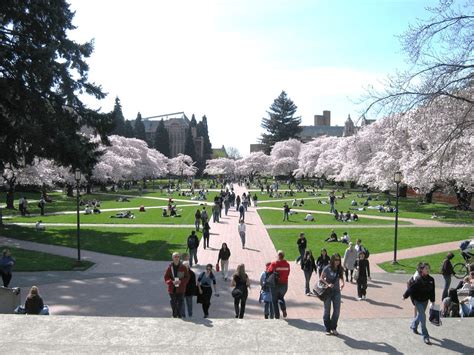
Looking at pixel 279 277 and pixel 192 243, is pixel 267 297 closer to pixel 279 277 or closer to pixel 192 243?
pixel 279 277

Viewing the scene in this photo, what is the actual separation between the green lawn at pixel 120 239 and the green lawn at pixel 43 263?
228 cm

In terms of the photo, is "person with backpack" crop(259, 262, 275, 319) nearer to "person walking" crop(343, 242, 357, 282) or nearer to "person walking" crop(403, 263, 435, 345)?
"person walking" crop(403, 263, 435, 345)

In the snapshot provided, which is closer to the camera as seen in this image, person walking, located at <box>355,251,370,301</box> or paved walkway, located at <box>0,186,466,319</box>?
paved walkway, located at <box>0,186,466,319</box>

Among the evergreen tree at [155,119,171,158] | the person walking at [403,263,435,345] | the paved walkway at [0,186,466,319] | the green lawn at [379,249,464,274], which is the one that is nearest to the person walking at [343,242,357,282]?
the paved walkway at [0,186,466,319]

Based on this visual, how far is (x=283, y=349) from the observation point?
268 inches

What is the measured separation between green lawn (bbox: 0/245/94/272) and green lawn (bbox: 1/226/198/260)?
7.49 feet

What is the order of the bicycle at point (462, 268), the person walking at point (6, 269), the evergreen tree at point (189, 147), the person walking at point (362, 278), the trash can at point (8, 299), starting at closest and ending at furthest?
the trash can at point (8, 299)
the person walking at point (362, 278)
the person walking at point (6, 269)
the bicycle at point (462, 268)
the evergreen tree at point (189, 147)

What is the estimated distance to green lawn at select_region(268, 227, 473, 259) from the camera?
2152 centimetres

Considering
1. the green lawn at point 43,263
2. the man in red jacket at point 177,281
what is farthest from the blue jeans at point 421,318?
the green lawn at point 43,263

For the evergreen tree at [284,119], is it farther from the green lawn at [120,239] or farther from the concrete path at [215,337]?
the concrete path at [215,337]

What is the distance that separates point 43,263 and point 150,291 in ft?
20.7

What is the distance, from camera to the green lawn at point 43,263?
17344 millimetres

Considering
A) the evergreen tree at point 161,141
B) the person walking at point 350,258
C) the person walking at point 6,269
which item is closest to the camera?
the person walking at point 6,269

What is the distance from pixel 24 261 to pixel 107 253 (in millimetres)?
3519
